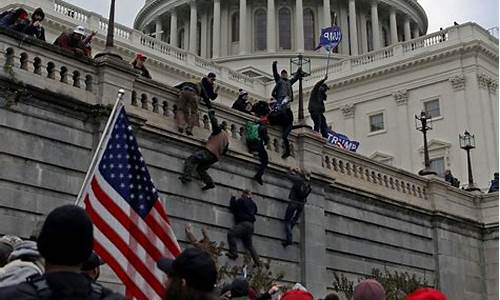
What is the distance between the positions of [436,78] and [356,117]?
6.72 meters

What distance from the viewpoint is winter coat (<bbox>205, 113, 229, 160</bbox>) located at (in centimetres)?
1756

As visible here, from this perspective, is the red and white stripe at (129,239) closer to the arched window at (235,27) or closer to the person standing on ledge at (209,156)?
the person standing on ledge at (209,156)

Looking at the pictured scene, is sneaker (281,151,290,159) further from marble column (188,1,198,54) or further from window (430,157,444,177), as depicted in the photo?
marble column (188,1,198,54)

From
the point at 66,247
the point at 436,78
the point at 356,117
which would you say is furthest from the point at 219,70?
the point at 66,247

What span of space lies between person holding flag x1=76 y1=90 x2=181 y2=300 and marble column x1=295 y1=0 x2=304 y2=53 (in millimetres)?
65126

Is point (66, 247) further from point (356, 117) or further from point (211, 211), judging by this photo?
point (356, 117)

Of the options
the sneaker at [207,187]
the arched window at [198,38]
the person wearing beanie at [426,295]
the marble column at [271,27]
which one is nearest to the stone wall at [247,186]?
the sneaker at [207,187]

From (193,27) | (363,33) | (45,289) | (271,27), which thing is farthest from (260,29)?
(45,289)

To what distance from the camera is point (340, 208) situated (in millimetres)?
21703

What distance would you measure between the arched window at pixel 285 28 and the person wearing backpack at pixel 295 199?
57.7m

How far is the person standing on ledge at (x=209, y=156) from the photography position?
17.3 metres

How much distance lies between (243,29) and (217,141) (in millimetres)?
59754

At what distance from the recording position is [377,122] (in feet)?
189

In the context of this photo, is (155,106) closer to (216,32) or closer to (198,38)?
(216,32)
